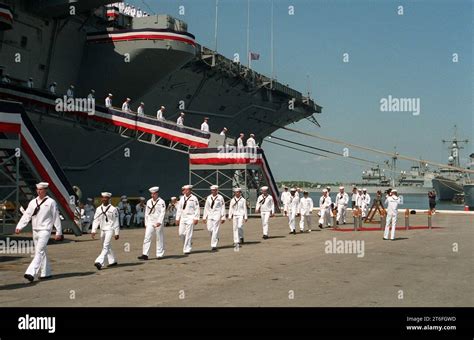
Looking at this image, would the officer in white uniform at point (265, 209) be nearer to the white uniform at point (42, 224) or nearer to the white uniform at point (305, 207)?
the white uniform at point (305, 207)

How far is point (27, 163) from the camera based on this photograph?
17172mm

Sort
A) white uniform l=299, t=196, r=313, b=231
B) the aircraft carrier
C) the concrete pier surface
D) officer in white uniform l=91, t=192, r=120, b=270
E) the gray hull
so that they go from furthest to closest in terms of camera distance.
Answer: the gray hull, the aircraft carrier, white uniform l=299, t=196, r=313, b=231, officer in white uniform l=91, t=192, r=120, b=270, the concrete pier surface

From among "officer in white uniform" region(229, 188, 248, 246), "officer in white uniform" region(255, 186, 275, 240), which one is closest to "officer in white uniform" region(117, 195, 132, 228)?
"officer in white uniform" region(255, 186, 275, 240)

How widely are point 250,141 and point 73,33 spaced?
12.6 metres

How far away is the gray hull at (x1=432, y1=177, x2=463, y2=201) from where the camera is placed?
99.1 metres

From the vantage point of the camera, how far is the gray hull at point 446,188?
325 feet

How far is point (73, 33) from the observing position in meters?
30.7

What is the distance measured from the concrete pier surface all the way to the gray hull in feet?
288

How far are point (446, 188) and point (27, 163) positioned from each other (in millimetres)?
96974

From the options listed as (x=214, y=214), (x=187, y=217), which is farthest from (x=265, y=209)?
(x=187, y=217)

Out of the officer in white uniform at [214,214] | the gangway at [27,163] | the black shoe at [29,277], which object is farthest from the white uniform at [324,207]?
the black shoe at [29,277]

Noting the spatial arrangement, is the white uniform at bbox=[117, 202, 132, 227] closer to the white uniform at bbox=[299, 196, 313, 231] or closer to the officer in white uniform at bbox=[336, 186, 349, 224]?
the white uniform at bbox=[299, 196, 313, 231]

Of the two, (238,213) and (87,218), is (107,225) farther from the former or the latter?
(87,218)
